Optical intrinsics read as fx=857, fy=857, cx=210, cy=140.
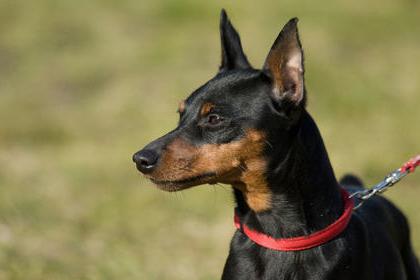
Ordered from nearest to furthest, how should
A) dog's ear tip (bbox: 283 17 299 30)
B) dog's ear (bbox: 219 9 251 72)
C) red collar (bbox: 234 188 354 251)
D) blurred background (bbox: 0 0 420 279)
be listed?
dog's ear tip (bbox: 283 17 299 30) < red collar (bbox: 234 188 354 251) < dog's ear (bbox: 219 9 251 72) < blurred background (bbox: 0 0 420 279)

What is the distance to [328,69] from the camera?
18.5 metres

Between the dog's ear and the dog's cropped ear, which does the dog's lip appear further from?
the dog's ear

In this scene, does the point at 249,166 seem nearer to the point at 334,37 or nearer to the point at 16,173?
the point at 16,173

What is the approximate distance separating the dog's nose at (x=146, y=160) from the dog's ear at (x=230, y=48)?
1104mm

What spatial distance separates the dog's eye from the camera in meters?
5.54

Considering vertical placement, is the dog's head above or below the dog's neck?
above

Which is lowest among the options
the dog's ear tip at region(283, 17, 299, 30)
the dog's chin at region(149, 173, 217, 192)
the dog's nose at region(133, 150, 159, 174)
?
the dog's chin at region(149, 173, 217, 192)

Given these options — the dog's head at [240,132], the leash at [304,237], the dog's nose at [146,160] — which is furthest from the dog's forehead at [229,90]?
the leash at [304,237]

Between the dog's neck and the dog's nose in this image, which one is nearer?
the dog's nose

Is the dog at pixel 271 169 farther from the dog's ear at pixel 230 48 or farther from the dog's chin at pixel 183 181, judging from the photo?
the dog's ear at pixel 230 48

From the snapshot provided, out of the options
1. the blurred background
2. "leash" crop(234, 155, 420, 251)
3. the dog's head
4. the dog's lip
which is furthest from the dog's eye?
the blurred background

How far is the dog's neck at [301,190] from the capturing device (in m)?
5.49

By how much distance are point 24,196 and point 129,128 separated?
4431mm

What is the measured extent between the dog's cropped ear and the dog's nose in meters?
0.88
